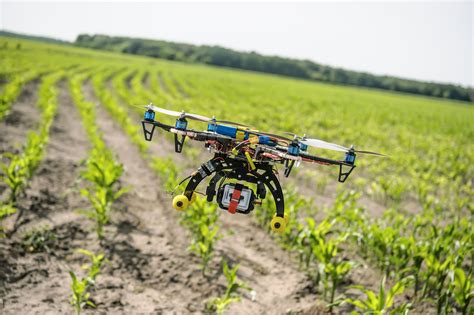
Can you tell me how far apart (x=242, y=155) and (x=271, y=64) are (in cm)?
11186

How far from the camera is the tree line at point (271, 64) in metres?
99.6

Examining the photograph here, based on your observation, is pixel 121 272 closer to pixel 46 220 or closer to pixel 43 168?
pixel 46 220

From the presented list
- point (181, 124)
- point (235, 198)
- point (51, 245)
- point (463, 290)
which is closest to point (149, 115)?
point (181, 124)

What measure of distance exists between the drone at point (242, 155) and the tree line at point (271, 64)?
301 feet

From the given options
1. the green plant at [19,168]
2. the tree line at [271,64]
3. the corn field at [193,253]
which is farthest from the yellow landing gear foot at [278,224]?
the tree line at [271,64]

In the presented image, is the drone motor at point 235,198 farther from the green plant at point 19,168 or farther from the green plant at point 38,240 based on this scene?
the green plant at point 19,168

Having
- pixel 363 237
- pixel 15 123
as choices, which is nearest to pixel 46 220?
pixel 363 237

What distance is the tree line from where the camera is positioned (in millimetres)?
99625

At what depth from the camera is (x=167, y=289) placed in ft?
Result: 21.0

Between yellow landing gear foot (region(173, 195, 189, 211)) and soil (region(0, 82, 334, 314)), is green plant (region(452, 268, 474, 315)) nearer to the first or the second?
soil (region(0, 82, 334, 314))

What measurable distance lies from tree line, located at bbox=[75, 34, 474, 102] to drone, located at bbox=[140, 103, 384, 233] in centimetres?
9167

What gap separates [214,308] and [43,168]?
677 cm

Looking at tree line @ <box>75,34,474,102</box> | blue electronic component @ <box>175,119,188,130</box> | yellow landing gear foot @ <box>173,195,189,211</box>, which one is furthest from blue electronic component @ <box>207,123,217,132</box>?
tree line @ <box>75,34,474,102</box>

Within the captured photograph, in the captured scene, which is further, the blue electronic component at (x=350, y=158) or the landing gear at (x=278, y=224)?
the landing gear at (x=278, y=224)
